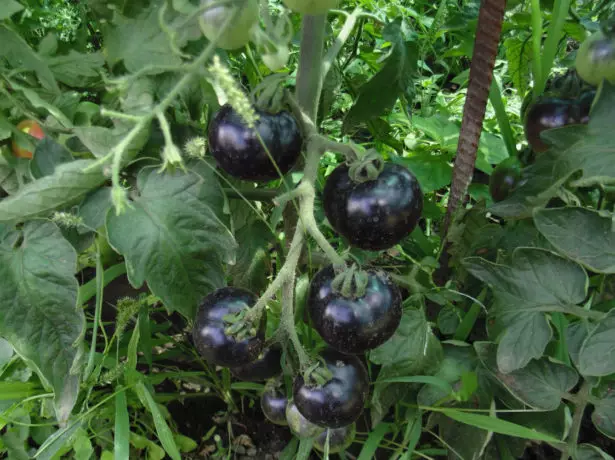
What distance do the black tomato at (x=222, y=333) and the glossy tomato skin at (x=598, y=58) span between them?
19.4 inches

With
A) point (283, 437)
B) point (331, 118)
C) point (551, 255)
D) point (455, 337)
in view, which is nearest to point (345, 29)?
point (551, 255)

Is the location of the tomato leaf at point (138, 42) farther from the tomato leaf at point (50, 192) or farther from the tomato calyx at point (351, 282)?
the tomato calyx at point (351, 282)

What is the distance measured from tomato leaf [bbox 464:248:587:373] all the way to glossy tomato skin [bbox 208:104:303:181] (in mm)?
301

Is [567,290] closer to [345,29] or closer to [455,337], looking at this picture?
[455,337]

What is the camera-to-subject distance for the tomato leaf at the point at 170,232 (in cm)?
63

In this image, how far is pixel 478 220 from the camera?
35.9 inches

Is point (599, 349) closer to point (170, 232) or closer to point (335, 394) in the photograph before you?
point (335, 394)

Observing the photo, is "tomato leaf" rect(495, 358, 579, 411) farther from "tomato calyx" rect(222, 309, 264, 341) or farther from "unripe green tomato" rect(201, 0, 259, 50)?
"unripe green tomato" rect(201, 0, 259, 50)

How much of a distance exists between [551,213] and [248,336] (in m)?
0.36

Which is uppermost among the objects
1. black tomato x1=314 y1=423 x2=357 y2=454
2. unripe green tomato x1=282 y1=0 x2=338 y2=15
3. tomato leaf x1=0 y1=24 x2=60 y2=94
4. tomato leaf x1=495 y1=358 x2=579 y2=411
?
unripe green tomato x1=282 y1=0 x2=338 y2=15

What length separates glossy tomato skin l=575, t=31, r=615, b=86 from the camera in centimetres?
68

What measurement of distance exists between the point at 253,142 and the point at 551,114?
1.43 ft

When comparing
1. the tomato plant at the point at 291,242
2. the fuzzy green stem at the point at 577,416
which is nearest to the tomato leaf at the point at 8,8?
the tomato plant at the point at 291,242

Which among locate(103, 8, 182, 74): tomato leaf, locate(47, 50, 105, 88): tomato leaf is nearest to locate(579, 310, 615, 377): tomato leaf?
locate(103, 8, 182, 74): tomato leaf
